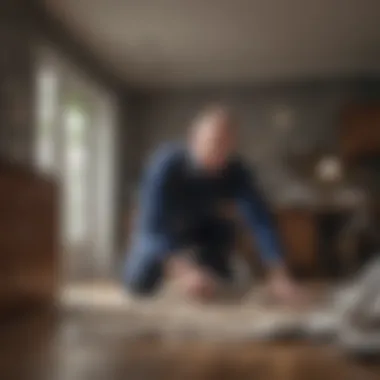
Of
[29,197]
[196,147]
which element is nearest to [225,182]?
[196,147]

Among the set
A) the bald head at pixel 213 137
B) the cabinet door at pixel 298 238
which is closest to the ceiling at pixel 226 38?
the bald head at pixel 213 137

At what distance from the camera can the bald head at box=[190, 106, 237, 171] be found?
730 millimetres

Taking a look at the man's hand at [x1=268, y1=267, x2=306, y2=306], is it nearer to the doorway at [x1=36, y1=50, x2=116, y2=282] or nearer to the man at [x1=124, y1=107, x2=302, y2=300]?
the man at [x1=124, y1=107, x2=302, y2=300]

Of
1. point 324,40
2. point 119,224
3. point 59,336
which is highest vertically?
point 324,40

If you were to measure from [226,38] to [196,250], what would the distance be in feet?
0.73

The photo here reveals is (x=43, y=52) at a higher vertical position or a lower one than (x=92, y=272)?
higher

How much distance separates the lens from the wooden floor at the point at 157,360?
20.7 inches

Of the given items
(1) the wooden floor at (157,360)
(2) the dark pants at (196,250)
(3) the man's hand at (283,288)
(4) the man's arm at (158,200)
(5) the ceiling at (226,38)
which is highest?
(5) the ceiling at (226,38)

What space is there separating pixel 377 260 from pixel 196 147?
0.22 m

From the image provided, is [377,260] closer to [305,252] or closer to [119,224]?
[305,252]

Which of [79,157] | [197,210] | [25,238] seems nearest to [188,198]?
[197,210]

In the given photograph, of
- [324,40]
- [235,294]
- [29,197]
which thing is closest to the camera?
[324,40]

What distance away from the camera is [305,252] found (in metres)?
0.74

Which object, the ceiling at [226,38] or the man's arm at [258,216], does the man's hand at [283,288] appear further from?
the ceiling at [226,38]
